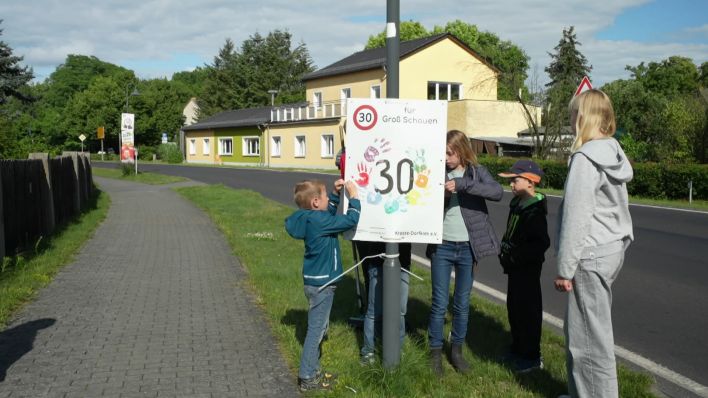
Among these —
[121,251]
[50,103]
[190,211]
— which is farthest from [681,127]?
[50,103]

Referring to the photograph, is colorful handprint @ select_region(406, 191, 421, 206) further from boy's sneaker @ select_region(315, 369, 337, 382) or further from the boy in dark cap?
boy's sneaker @ select_region(315, 369, 337, 382)

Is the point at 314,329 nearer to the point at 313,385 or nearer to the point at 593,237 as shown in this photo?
the point at 313,385

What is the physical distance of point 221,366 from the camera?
4.99m

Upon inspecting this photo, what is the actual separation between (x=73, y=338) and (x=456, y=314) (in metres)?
3.21

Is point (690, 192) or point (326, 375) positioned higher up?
point (690, 192)

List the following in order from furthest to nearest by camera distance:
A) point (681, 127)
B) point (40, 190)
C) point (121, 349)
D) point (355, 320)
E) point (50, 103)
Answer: point (50, 103) < point (681, 127) < point (40, 190) < point (355, 320) < point (121, 349)

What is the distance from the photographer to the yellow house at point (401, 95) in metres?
42.4

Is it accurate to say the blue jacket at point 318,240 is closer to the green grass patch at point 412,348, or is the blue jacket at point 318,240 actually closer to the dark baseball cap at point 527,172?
the green grass patch at point 412,348

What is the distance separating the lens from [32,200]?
10.8 metres

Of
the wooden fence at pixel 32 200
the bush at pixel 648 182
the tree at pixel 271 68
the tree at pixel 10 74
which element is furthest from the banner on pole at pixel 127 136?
Answer: the tree at pixel 271 68

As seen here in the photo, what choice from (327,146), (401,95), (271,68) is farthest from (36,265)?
(271,68)

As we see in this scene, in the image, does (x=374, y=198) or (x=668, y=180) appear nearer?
(x=374, y=198)

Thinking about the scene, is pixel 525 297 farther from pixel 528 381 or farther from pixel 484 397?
pixel 484 397

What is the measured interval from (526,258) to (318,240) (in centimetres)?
152
